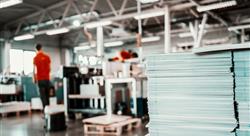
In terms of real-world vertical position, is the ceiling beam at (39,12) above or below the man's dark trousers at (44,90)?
above

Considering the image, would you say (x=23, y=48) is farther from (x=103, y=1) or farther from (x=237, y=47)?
(x=237, y=47)

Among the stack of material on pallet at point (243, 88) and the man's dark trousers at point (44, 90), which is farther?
the man's dark trousers at point (44, 90)

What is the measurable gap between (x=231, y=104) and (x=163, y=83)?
47cm

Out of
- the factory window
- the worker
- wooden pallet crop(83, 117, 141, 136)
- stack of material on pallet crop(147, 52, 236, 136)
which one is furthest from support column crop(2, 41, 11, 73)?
stack of material on pallet crop(147, 52, 236, 136)

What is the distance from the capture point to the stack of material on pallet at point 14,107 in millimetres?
8703

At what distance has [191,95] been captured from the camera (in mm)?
1870

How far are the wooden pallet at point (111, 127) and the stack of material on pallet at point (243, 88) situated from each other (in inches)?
135

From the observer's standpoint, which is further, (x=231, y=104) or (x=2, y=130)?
(x=2, y=130)

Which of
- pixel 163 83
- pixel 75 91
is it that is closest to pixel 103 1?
pixel 75 91

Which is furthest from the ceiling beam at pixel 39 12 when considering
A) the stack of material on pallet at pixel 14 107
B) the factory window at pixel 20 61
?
the stack of material on pallet at pixel 14 107

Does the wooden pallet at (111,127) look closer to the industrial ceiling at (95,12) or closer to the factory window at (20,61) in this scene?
the industrial ceiling at (95,12)

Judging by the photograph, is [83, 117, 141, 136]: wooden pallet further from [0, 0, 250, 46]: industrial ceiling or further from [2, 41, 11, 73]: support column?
[2, 41, 11, 73]: support column

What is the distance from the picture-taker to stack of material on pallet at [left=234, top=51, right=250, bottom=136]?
5.53ft

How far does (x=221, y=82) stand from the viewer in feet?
5.80
